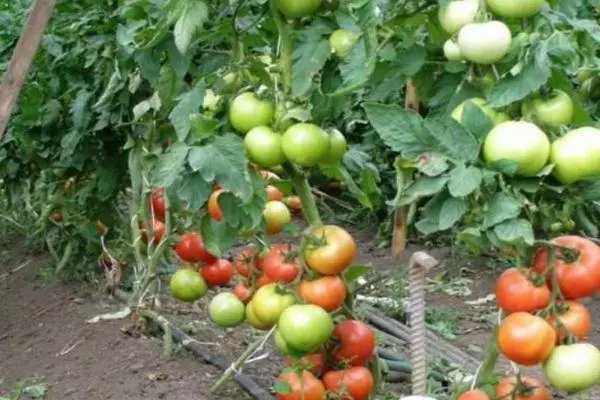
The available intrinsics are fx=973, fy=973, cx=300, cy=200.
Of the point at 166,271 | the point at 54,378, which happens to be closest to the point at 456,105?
the point at 54,378

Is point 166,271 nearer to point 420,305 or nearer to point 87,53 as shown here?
point 87,53

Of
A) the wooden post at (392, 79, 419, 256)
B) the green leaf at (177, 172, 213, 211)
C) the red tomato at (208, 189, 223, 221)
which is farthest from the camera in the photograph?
the wooden post at (392, 79, 419, 256)

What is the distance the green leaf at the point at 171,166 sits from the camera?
211cm

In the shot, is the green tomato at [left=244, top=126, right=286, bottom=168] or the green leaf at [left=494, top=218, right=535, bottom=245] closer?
the green leaf at [left=494, top=218, right=535, bottom=245]

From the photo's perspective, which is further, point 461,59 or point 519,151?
point 461,59

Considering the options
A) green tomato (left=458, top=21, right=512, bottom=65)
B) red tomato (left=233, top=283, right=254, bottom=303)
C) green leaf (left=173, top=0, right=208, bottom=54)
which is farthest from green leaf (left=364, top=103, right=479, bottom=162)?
red tomato (left=233, top=283, right=254, bottom=303)

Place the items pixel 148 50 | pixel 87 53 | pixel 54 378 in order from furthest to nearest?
pixel 87 53, pixel 54 378, pixel 148 50

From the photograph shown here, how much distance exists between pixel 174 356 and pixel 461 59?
1.66 metres

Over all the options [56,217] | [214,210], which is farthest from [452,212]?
[56,217]

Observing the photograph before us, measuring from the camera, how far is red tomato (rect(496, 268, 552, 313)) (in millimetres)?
1766

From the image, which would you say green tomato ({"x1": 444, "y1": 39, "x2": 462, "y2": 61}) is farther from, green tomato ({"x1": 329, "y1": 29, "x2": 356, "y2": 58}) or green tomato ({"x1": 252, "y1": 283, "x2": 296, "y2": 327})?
green tomato ({"x1": 252, "y1": 283, "x2": 296, "y2": 327})

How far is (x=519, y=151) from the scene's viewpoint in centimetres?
159

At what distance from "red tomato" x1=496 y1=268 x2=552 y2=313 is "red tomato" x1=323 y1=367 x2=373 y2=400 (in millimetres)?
658

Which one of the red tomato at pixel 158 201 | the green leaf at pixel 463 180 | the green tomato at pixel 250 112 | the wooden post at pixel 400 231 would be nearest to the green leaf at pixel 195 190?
the green tomato at pixel 250 112
